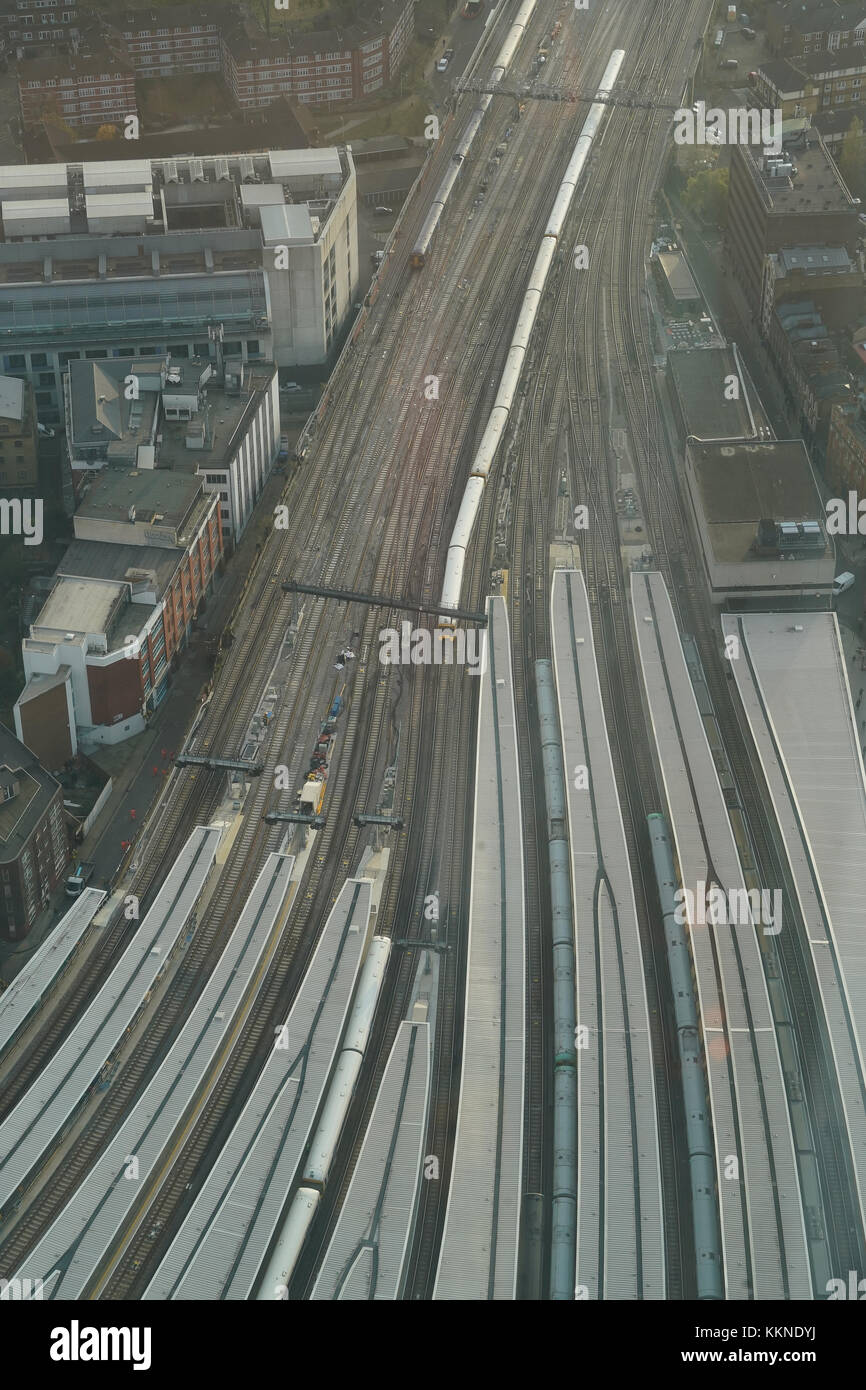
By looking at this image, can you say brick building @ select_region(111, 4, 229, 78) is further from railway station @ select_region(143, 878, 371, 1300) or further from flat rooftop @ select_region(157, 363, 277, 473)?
railway station @ select_region(143, 878, 371, 1300)

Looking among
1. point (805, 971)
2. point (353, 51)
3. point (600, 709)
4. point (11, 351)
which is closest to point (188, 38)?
point (353, 51)

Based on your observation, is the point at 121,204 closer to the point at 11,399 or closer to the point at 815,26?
the point at 11,399

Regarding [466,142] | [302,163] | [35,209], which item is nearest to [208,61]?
[466,142]

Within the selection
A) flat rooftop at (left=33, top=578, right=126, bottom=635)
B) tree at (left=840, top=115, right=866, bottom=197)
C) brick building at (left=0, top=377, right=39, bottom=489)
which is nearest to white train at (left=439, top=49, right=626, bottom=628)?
flat rooftop at (left=33, top=578, right=126, bottom=635)

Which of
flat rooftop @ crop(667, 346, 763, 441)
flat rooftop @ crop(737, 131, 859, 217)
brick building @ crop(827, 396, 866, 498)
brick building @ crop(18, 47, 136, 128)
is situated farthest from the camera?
brick building @ crop(18, 47, 136, 128)

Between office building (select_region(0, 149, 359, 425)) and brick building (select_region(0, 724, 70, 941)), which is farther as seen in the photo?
office building (select_region(0, 149, 359, 425))
